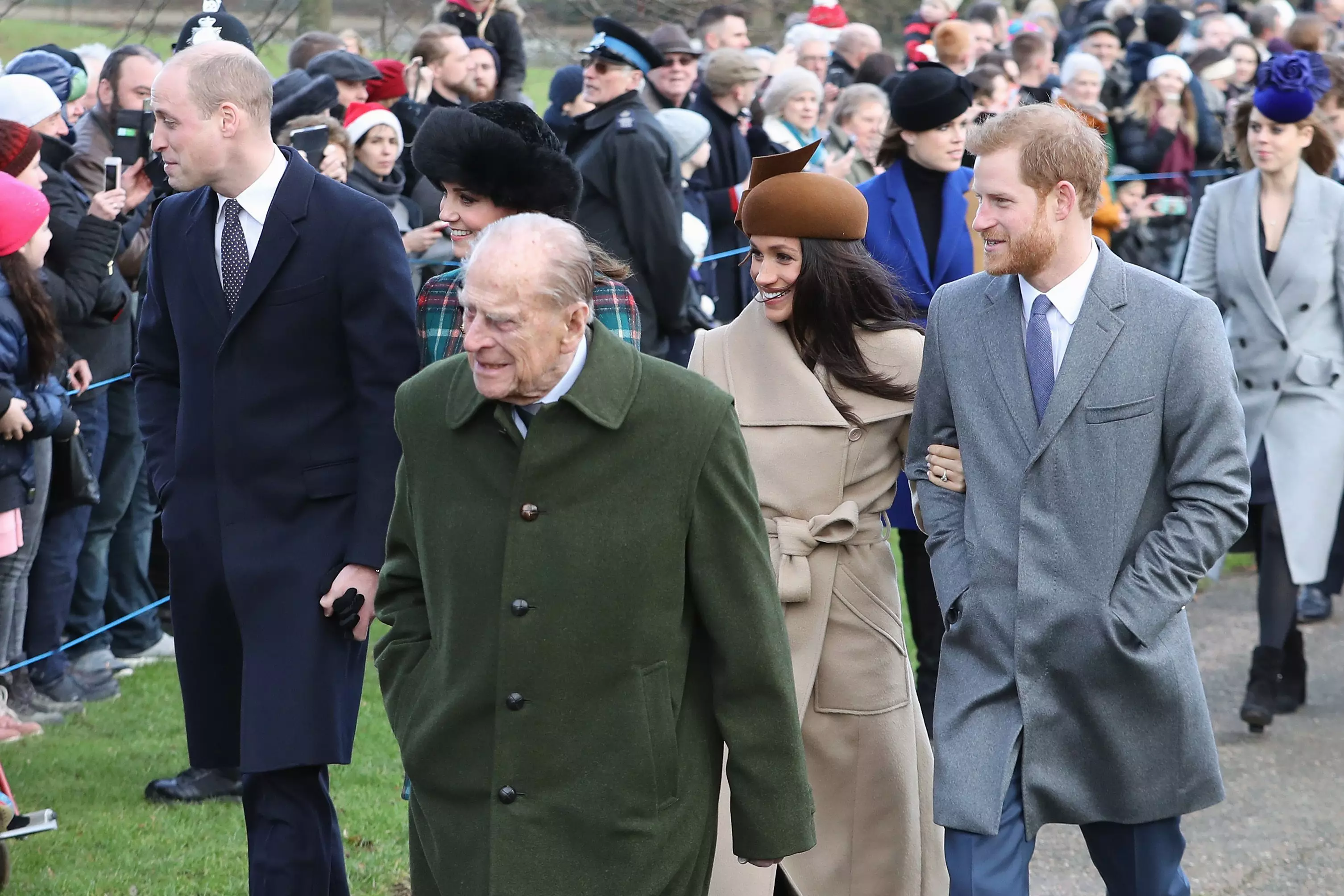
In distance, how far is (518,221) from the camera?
3309 mm

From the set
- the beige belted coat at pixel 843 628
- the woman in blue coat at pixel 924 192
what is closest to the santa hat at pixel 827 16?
the woman in blue coat at pixel 924 192

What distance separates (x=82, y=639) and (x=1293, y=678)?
16.0ft

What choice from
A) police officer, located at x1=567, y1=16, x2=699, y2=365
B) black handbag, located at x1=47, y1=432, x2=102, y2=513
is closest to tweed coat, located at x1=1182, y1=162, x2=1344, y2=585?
police officer, located at x1=567, y1=16, x2=699, y2=365

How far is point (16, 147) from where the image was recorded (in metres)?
6.47

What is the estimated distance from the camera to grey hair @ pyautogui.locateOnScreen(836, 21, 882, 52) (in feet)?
46.2

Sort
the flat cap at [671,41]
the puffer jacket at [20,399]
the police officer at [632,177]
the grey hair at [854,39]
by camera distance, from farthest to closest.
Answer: the grey hair at [854,39] < the flat cap at [671,41] < the police officer at [632,177] < the puffer jacket at [20,399]

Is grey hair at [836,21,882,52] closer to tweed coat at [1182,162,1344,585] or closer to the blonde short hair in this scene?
tweed coat at [1182,162,1344,585]

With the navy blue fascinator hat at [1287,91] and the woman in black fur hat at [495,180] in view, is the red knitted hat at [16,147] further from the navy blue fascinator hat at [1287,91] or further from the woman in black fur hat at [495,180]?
the navy blue fascinator hat at [1287,91]

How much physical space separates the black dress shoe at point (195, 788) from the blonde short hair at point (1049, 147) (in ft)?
11.5

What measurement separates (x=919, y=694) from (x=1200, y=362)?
2.66 metres

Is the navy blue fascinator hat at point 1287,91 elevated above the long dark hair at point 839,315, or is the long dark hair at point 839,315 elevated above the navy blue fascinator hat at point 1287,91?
the long dark hair at point 839,315

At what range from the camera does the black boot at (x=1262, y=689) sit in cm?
710

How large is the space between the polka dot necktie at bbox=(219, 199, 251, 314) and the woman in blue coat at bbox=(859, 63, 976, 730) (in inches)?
101

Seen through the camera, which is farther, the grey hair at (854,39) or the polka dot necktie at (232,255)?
the grey hair at (854,39)
